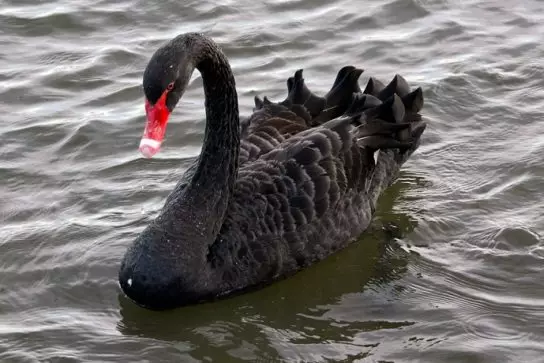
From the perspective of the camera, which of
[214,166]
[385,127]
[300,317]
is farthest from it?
[385,127]

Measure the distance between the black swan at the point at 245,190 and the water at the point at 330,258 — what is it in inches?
7.1

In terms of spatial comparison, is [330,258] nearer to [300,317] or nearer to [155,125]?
[300,317]

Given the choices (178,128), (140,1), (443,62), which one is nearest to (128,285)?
(178,128)

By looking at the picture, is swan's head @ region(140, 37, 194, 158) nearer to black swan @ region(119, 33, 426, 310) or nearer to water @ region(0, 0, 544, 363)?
black swan @ region(119, 33, 426, 310)

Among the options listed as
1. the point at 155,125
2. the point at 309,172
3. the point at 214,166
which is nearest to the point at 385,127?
the point at 309,172

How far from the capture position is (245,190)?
5496 millimetres

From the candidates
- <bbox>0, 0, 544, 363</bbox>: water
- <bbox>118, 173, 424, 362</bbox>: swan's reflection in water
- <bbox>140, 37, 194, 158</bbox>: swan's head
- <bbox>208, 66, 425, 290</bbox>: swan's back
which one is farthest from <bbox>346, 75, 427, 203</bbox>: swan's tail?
<bbox>140, 37, 194, 158</bbox>: swan's head

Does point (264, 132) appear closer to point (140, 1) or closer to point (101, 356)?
point (101, 356)

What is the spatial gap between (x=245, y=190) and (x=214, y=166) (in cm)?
24

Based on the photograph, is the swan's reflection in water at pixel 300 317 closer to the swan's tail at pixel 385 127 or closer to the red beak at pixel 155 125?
the swan's tail at pixel 385 127

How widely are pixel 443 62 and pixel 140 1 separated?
2749 millimetres

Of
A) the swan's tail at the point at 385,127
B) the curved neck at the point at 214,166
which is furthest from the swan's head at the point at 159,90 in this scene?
the swan's tail at the point at 385,127

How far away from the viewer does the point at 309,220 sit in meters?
5.47

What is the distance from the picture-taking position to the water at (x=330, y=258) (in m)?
5.04
